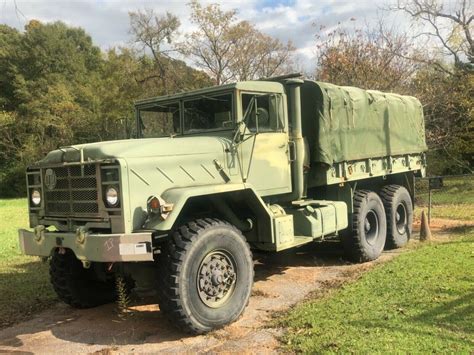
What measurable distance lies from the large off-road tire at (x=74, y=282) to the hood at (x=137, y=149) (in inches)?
49.6

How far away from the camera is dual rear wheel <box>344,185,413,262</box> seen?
8.39m

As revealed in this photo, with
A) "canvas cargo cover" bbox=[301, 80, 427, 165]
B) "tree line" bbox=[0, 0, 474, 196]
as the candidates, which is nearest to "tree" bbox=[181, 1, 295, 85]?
"tree line" bbox=[0, 0, 474, 196]

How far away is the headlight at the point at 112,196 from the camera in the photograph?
4996 millimetres

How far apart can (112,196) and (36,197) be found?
1413 mm

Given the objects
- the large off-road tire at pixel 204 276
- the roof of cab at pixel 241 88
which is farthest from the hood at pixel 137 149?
the large off-road tire at pixel 204 276

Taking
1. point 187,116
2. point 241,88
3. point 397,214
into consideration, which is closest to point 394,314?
point 241,88

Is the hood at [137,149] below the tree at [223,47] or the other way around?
below

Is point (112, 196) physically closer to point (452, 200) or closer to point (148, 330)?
point (148, 330)

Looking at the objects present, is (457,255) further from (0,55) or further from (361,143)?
(0,55)

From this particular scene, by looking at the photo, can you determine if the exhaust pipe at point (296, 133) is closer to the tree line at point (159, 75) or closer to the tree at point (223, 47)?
the tree line at point (159, 75)

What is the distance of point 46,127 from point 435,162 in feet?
85.5

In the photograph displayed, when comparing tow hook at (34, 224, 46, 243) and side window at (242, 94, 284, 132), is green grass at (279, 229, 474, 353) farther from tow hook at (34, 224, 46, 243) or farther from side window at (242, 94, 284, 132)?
tow hook at (34, 224, 46, 243)

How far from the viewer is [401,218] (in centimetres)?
1012

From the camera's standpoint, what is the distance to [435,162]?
76.8 ft
